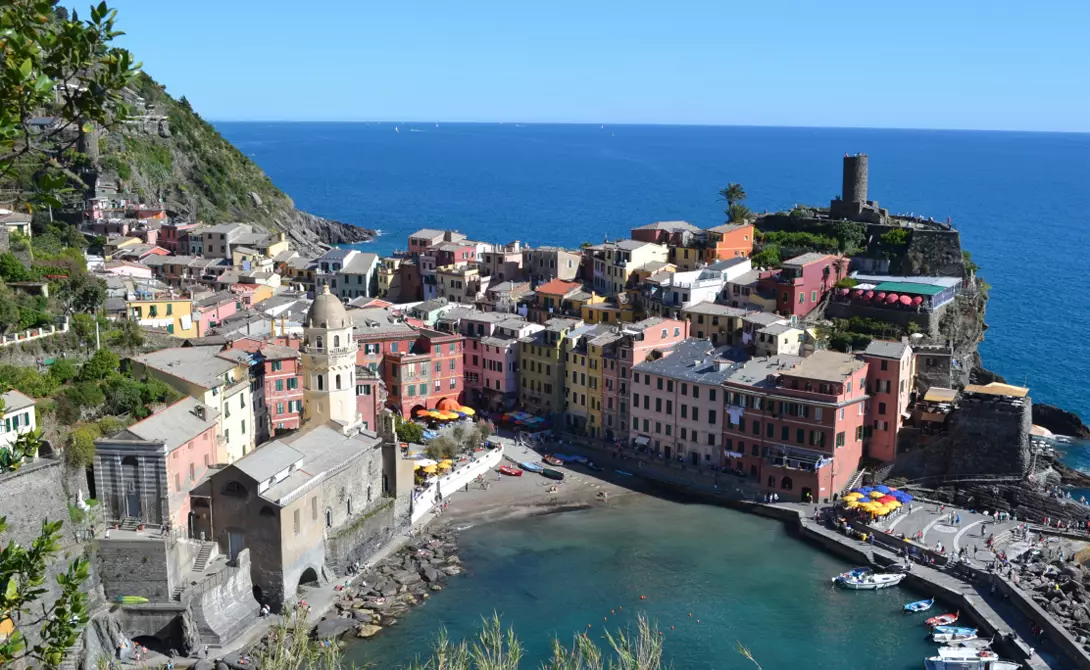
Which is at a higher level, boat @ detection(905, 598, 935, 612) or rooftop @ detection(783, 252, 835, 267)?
rooftop @ detection(783, 252, 835, 267)

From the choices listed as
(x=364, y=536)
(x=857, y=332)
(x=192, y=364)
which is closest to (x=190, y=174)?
(x=192, y=364)

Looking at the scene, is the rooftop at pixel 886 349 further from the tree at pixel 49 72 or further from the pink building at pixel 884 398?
the tree at pixel 49 72

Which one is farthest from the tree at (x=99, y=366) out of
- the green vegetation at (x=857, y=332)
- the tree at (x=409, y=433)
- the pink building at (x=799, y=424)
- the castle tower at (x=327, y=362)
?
the green vegetation at (x=857, y=332)

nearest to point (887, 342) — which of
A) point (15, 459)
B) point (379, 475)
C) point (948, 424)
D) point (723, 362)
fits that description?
point (948, 424)

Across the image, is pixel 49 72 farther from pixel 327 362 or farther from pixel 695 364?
pixel 695 364

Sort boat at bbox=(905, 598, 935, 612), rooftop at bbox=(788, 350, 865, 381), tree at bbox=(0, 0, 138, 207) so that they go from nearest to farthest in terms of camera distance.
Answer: tree at bbox=(0, 0, 138, 207) < boat at bbox=(905, 598, 935, 612) < rooftop at bbox=(788, 350, 865, 381)

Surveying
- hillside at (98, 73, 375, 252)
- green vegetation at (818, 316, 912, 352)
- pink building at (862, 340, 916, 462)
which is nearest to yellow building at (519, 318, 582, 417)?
green vegetation at (818, 316, 912, 352)

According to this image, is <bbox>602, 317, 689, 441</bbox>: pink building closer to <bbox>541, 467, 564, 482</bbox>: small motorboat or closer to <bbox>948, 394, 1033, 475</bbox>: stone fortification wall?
<bbox>541, 467, 564, 482</bbox>: small motorboat
